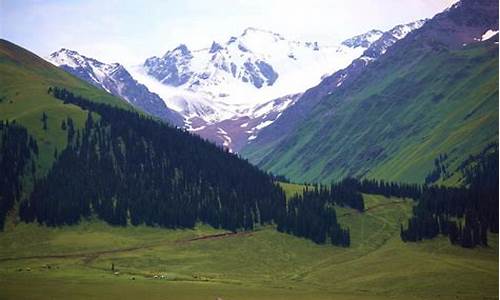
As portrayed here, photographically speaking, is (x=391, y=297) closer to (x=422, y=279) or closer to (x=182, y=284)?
(x=422, y=279)

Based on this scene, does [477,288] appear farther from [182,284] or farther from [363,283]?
[182,284]

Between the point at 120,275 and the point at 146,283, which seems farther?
the point at 120,275

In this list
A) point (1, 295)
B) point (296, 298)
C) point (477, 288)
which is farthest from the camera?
point (477, 288)

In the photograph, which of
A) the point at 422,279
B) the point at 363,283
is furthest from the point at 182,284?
the point at 422,279

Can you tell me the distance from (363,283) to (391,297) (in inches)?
789

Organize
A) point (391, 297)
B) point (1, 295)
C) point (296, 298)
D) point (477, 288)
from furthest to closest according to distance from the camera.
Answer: point (477, 288) < point (391, 297) < point (296, 298) < point (1, 295)

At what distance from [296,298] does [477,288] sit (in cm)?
5259

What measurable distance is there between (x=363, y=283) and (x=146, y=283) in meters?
54.0

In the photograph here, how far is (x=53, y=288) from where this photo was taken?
163m

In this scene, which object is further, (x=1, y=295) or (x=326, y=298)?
(x=326, y=298)

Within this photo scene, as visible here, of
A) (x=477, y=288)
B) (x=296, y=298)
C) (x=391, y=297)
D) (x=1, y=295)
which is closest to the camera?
(x=1, y=295)

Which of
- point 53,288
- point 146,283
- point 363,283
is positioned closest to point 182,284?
point 146,283

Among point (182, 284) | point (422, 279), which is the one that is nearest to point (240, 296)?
point (182, 284)

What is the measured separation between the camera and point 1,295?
146 metres
